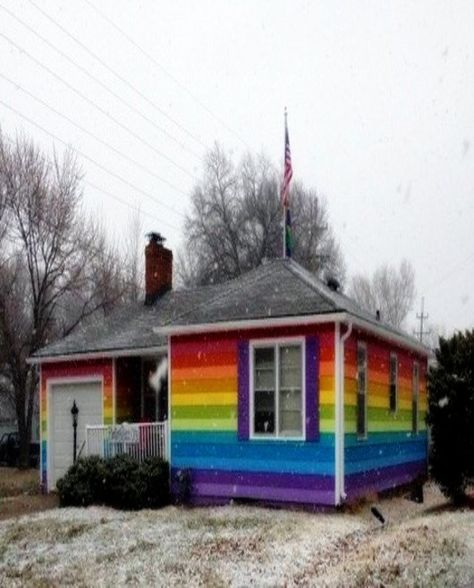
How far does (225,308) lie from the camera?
14867 mm

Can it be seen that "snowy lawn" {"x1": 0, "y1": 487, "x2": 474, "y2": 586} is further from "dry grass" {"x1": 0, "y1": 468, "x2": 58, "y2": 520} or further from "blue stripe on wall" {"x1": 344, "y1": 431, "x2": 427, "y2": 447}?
"dry grass" {"x1": 0, "y1": 468, "x2": 58, "y2": 520}

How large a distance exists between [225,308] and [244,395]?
181cm

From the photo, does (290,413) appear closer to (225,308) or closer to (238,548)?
(225,308)

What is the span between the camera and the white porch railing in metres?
15.3

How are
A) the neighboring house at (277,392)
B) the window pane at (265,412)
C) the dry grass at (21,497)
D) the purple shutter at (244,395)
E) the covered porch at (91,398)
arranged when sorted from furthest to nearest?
the covered porch at (91,398), the dry grass at (21,497), the purple shutter at (244,395), the window pane at (265,412), the neighboring house at (277,392)

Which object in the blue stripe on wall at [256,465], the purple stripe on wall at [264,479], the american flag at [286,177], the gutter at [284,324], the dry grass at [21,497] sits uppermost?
the american flag at [286,177]

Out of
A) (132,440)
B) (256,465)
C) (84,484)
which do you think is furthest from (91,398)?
(256,465)

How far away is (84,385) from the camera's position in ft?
60.3

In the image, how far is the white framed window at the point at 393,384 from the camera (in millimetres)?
16703

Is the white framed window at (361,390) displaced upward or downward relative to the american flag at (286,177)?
downward

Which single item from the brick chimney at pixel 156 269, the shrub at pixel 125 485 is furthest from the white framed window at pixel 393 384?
the brick chimney at pixel 156 269

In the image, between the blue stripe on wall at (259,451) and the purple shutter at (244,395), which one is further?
the purple shutter at (244,395)

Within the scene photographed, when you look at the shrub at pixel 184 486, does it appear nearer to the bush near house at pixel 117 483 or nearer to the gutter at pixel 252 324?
the bush near house at pixel 117 483

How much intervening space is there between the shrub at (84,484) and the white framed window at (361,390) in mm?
4857
